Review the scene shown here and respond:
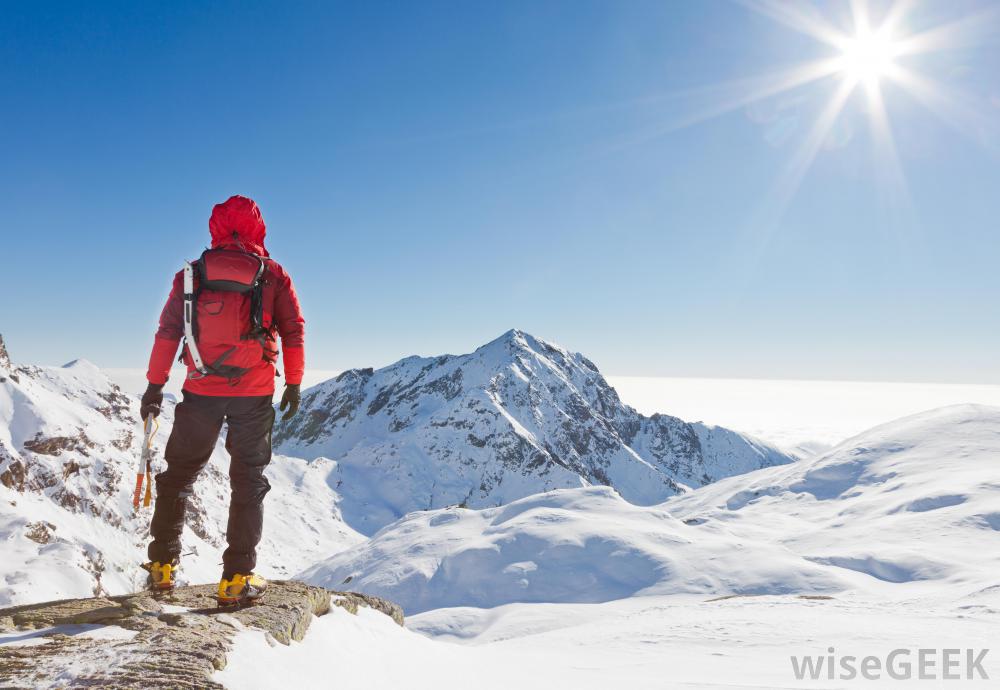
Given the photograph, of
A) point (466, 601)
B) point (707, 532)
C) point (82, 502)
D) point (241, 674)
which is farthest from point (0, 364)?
point (241, 674)

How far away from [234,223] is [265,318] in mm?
991

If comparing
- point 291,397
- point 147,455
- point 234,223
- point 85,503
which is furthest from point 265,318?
point 85,503

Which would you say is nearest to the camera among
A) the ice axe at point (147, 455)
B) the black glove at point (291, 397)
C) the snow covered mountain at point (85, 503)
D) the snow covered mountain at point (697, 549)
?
the ice axe at point (147, 455)

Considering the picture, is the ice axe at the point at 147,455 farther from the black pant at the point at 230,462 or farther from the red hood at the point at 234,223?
the red hood at the point at 234,223

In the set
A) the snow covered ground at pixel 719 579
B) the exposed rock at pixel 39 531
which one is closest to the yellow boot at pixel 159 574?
the snow covered ground at pixel 719 579

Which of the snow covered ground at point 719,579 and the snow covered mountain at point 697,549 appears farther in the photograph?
the snow covered mountain at point 697,549

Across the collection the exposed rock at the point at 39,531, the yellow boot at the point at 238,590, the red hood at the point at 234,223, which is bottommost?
the exposed rock at the point at 39,531

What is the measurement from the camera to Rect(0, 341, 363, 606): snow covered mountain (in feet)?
200

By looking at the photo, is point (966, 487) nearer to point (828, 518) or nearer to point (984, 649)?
point (828, 518)

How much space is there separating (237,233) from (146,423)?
202 centimetres

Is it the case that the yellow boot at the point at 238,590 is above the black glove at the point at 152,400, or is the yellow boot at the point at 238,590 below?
below

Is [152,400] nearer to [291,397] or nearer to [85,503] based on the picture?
[291,397]

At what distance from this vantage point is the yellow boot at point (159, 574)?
16.4 feet

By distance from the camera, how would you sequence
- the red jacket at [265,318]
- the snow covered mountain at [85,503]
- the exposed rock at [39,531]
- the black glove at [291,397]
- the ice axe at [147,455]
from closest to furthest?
the red jacket at [265,318]
the ice axe at [147,455]
the black glove at [291,397]
the snow covered mountain at [85,503]
the exposed rock at [39,531]
